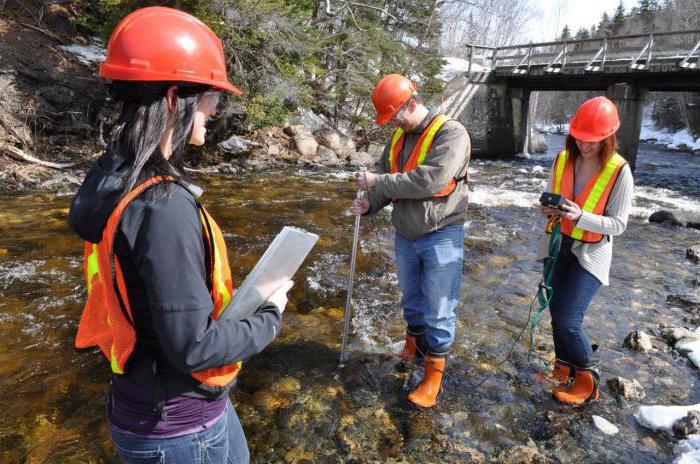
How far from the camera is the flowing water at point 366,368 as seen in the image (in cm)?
338

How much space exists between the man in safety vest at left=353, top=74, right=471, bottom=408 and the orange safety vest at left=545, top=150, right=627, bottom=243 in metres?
0.78

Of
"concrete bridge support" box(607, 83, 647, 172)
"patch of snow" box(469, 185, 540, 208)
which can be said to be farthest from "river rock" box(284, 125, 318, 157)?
"concrete bridge support" box(607, 83, 647, 172)

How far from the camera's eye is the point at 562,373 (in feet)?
13.4

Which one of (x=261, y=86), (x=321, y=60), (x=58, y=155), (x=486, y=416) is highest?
(x=321, y=60)

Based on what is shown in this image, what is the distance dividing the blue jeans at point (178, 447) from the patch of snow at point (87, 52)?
54.9ft

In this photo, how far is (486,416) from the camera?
373 centimetres

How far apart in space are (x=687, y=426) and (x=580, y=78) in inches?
911

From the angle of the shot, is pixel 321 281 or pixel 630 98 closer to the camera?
pixel 321 281

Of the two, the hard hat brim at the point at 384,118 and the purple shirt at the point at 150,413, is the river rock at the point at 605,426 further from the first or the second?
the purple shirt at the point at 150,413

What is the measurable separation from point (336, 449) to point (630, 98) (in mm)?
22344

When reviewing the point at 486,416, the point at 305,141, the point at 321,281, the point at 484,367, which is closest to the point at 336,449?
the point at 486,416

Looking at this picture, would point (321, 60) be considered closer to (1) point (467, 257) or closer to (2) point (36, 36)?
(2) point (36, 36)

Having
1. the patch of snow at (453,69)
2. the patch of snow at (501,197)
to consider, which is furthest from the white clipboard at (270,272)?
the patch of snow at (453,69)

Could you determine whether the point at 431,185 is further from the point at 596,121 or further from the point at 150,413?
the point at 150,413
